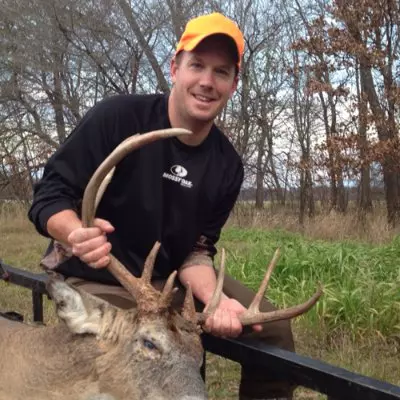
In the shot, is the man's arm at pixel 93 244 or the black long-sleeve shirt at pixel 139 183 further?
the black long-sleeve shirt at pixel 139 183

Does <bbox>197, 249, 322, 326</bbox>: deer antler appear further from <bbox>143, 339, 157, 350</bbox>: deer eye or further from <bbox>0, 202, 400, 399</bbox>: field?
<bbox>0, 202, 400, 399</bbox>: field

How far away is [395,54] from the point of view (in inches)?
494

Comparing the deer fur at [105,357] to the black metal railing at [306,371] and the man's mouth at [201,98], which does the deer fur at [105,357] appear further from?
the man's mouth at [201,98]

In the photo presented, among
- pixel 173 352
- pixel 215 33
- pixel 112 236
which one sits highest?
pixel 215 33

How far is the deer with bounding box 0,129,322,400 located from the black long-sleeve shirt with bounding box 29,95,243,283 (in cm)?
68

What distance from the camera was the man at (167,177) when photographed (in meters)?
2.99

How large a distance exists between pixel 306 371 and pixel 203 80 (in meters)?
1.52

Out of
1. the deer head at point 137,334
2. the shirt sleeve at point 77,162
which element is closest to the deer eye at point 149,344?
the deer head at point 137,334

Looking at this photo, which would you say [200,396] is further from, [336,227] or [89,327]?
[336,227]

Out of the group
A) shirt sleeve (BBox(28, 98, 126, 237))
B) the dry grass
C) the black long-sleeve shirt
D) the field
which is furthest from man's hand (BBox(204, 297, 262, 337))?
the dry grass

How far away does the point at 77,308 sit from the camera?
2.29 m

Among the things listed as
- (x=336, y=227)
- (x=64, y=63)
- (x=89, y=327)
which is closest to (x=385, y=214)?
(x=336, y=227)

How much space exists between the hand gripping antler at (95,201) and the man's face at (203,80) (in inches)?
34.7

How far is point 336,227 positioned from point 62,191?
892 cm
